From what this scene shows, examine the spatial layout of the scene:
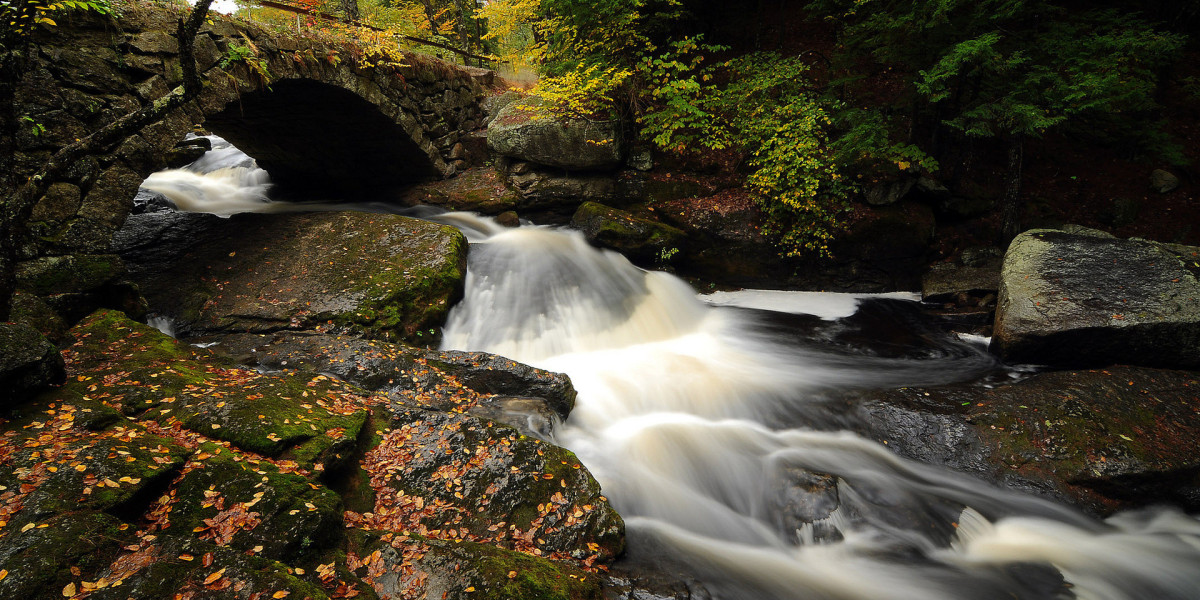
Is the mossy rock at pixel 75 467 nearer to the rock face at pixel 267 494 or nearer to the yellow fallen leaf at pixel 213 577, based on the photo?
the rock face at pixel 267 494

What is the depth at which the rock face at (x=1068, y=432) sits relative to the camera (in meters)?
4.76

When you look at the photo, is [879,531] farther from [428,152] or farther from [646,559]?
[428,152]

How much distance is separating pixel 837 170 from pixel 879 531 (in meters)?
7.47

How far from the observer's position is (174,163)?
1441cm

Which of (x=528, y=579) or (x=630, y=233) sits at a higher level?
(x=630, y=233)

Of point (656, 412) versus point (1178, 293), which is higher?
point (1178, 293)

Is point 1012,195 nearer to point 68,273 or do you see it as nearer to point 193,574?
point 193,574

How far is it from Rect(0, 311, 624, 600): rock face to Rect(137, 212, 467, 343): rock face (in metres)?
1.91

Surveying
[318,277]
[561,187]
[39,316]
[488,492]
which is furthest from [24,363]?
[561,187]

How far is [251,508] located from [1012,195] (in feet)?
40.9

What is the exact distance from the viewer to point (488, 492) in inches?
157

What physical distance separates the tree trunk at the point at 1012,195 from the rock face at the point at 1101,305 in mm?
2061

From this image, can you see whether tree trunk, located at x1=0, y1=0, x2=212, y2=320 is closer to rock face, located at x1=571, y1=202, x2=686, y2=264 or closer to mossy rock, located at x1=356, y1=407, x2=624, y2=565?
A: mossy rock, located at x1=356, y1=407, x2=624, y2=565

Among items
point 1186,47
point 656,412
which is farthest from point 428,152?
point 1186,47
